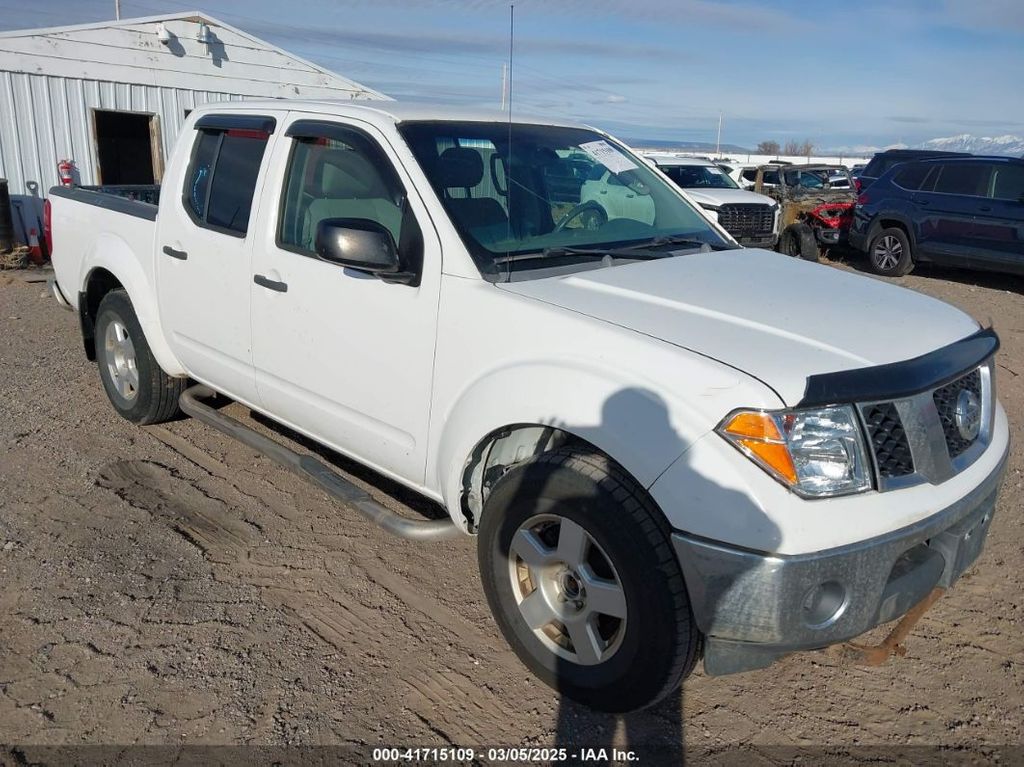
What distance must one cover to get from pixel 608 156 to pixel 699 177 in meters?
12.2

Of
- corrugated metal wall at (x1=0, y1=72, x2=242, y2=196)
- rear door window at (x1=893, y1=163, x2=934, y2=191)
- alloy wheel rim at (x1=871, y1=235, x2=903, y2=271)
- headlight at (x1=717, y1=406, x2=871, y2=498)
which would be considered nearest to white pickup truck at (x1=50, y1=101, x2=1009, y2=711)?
headlight at (x1=717, y1=406, x2=871, y2=498)

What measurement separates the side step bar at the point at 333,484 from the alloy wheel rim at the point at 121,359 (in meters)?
0.55

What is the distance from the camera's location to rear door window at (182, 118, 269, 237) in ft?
13.6

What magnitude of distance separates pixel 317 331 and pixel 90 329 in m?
2.84

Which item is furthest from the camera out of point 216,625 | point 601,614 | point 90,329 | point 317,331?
point 90,329

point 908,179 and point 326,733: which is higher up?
point 908,179

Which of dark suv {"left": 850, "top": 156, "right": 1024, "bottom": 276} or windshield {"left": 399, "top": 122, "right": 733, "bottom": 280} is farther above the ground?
windshield {"left": 399, "top": 122, "right": 733, "bottom": 280}

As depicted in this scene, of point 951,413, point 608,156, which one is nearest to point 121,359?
point 608,156

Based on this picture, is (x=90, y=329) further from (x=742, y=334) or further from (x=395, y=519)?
(x=742, y=334)

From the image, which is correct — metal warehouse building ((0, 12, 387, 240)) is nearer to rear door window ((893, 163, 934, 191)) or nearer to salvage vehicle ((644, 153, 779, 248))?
salvage vehicle ((644, 153, 779, 248))

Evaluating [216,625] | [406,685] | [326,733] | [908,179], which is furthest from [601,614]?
[908,179]

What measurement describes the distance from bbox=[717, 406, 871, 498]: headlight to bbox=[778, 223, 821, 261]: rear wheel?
10.5 metres

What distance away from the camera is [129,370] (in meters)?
5.36

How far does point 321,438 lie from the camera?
3898mm
